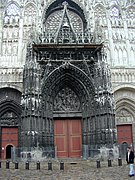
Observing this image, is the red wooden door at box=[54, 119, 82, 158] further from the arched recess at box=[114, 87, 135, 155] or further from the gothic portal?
the arched recess at box=[114, 87, 135, 155]

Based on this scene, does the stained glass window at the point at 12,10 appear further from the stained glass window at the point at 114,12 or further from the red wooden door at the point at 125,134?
the red wooden door at the point at 125,134

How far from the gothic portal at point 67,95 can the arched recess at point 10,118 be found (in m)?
2.99

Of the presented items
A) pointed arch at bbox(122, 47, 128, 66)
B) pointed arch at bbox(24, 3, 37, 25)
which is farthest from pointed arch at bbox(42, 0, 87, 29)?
pointed arch at bbox(122, 47, 128, 66)

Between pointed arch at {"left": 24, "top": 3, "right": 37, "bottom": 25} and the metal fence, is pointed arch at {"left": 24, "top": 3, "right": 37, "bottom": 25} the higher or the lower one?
the higher one

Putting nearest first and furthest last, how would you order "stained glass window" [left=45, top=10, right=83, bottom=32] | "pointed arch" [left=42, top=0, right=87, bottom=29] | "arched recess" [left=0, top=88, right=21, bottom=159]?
"arched recess" [left=0, top=88, right=21, bottom=159] → "pointed arch" [left=42, top=0, right=87, bottom=29] → "stained glass window" [left=45, top=10, right=83, bottom=32]

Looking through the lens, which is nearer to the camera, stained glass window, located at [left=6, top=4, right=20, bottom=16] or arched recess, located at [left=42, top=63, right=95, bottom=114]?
arched recess, located at [left=42, top=63, right=95, bottom=114]

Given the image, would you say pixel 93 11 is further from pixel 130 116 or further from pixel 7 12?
pixel 130 116

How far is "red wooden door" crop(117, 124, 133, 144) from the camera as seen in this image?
23.0 metres

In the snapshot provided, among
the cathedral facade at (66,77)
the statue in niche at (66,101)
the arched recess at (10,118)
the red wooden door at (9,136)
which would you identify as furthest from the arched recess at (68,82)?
the red wooden door at (9,136)

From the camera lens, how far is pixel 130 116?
913 inches

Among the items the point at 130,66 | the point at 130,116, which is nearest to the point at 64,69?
the point at 130,66

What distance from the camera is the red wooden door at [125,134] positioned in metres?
23.0

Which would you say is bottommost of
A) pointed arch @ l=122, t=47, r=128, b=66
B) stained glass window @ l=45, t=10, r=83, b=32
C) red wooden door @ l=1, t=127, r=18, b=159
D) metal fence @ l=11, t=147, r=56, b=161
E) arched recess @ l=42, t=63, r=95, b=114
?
metal fence @ l=11, t=147, r=56, b=161

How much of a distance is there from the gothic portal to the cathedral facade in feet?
0.24
